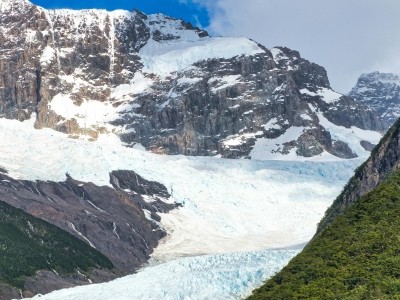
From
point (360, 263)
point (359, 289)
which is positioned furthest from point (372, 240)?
point (359, 289)

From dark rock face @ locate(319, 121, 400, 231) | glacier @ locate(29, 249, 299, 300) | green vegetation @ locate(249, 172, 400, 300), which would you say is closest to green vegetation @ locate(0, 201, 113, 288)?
glacier @ locate(29, 249, 299, 300)

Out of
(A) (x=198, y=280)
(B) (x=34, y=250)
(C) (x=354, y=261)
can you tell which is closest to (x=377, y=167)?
(A) (x=198, y=280)

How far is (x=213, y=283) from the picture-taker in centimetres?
10112

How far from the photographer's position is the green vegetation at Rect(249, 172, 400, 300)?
45969 mm

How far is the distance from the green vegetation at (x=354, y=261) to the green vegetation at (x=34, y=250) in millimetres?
99560

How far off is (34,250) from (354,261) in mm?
125463

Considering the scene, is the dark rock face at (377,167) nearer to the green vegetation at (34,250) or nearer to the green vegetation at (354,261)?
the green vegetation at (354,261)

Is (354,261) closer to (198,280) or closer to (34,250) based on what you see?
(198,280)

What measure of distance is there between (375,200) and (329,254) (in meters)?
7.10

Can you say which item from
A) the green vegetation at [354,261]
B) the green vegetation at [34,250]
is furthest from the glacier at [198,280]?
the green vegetation at [354,261]

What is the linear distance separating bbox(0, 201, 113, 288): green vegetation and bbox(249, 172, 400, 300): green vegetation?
99560 mm

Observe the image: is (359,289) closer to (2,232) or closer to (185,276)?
(185,276)

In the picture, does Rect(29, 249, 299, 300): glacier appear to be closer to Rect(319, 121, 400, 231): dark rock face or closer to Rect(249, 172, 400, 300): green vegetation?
Rect(319, 121, 400, 231): dark rock face

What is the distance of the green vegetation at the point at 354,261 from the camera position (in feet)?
151
